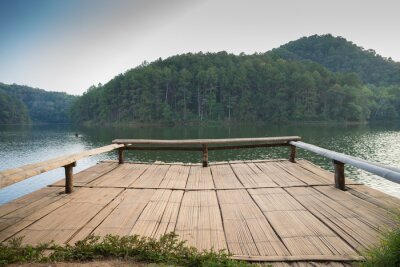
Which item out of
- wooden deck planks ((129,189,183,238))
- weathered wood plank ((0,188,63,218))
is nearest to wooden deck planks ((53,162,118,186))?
weathered wood plank ((0,188,63,218))

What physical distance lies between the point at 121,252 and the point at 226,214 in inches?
63.7

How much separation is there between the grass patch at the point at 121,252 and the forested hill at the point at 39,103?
468ft

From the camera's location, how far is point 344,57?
147375mm

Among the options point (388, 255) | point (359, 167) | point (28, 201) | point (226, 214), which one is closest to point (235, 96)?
point (359, 167)

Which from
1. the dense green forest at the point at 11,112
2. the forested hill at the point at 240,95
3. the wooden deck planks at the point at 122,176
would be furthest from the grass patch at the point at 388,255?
the dense green forest at the point at 11,112

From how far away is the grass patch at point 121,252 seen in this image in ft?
8.32

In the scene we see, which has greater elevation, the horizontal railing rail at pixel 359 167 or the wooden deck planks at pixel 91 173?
the horizontal railing rail at pixel 359 167

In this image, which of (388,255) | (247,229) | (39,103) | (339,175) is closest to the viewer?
(388,255)

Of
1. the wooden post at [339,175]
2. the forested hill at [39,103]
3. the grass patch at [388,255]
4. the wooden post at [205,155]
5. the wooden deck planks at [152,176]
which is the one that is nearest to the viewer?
the grass patch at [388,255]

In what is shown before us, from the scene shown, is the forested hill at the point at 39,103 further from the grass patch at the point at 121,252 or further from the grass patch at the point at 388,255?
the grass patch at the point at 388,255

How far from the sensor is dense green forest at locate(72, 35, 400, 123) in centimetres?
9081

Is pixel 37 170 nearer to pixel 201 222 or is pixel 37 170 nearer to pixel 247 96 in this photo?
pixel 201 222

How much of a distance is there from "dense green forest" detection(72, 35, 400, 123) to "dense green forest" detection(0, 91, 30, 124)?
115 ft

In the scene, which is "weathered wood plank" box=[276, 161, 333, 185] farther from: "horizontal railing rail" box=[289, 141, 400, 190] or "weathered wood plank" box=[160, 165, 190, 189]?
"weathered wood plank" box=[160, 165, 190, 189]
